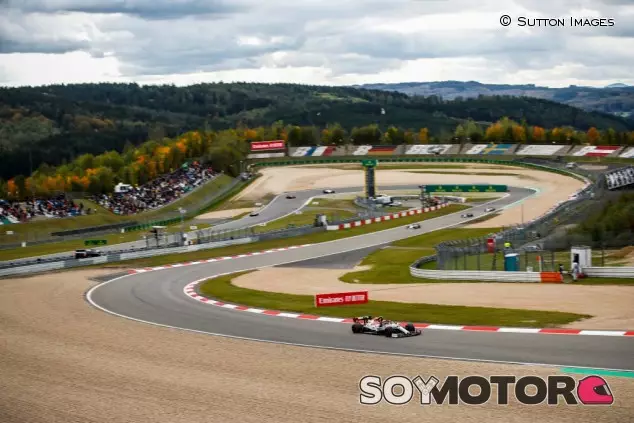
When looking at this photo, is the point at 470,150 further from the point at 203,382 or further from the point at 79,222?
the point at 203,382

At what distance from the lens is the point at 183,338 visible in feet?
104

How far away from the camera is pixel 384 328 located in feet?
97.5

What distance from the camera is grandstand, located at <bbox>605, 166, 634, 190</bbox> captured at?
Result: 83.7 meters

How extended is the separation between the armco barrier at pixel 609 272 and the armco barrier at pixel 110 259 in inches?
1255

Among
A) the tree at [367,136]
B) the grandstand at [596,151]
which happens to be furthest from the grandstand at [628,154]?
the tree at [367,136]

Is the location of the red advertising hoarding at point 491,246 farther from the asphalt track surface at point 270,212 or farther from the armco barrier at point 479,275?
the asphalt track surface at point 270,212

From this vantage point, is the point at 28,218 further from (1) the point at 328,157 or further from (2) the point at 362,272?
(1) the point at 328,157

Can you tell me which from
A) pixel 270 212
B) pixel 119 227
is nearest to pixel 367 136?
pixel 270 212

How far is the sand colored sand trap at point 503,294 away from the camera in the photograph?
101ft

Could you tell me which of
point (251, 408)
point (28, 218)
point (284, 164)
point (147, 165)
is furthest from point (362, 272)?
point (284, 164)

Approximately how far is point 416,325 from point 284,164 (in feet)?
417

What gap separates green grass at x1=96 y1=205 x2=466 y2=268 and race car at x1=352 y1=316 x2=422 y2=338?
2914cm

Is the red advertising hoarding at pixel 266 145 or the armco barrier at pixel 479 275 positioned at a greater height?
the red advertising hoarding at pixel 266 145

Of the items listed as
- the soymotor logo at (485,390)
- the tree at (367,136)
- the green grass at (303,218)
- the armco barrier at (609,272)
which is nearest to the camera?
the soymotor logo at (485,390)
